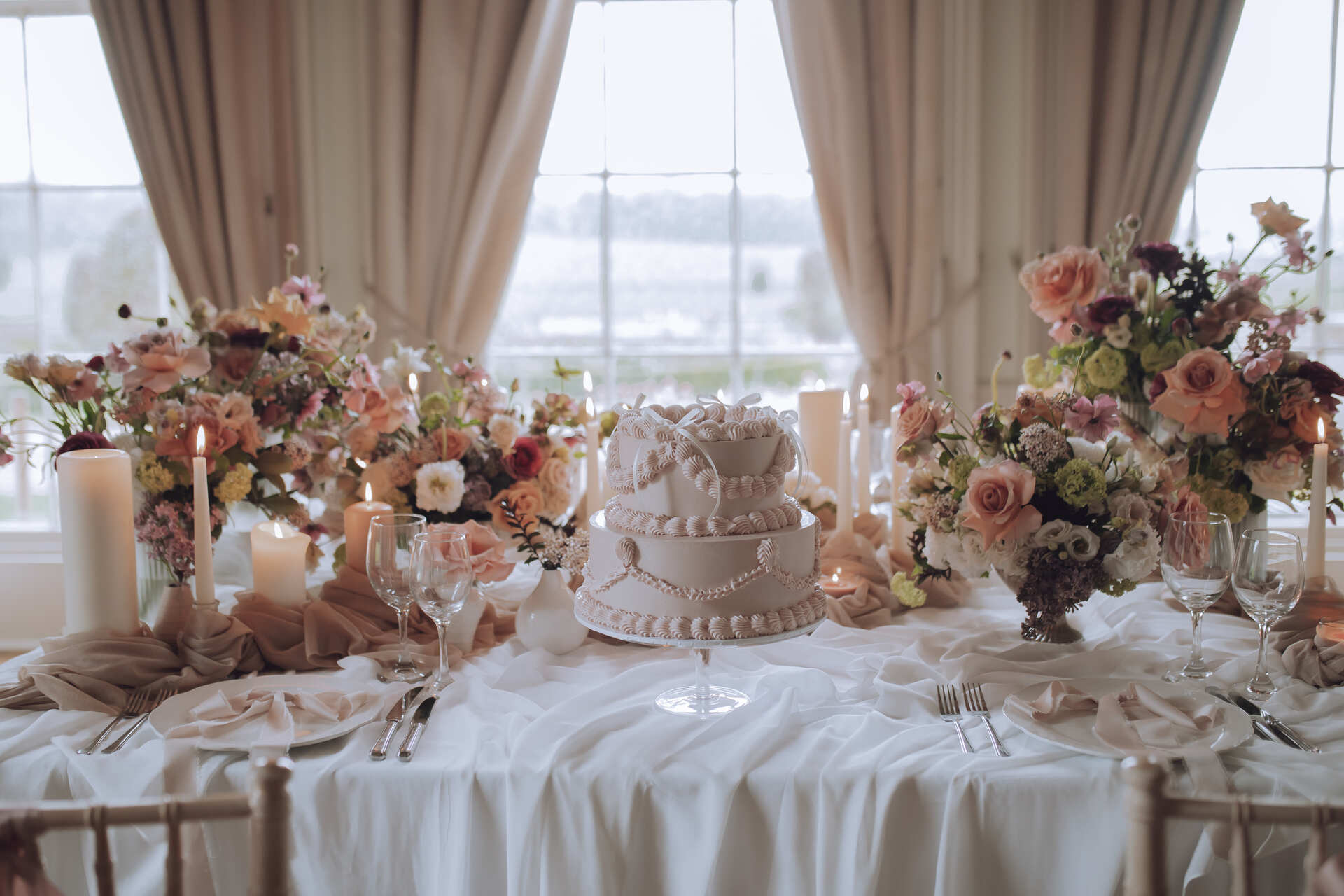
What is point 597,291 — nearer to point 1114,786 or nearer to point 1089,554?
point 1089,554

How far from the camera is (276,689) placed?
4.93ft

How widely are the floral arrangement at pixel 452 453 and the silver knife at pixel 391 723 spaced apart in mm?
452

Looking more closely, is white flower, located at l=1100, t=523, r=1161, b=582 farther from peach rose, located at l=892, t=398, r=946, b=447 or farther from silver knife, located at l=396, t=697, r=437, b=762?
silver knife, located at l=396, t=697, r=437, b=762

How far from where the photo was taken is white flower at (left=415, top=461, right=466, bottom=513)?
A: 1887 mm

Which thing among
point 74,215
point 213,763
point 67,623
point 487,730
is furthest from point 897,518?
point 74,215

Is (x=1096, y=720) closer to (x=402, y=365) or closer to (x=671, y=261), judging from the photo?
(x=402, y=365)

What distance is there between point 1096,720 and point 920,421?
0.52 metres

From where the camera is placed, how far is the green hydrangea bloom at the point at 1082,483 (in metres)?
1.54

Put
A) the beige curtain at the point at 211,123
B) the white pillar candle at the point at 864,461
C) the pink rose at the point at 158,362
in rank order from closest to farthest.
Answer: the pink rose at the point at 158,362
the white pillar candle at the point at 864,461
the beige curtain at the point at 211,123

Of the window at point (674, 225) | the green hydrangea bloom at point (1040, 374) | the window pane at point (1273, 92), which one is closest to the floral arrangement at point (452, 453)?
→ the green hydrangea bloom at point (1040, 374)

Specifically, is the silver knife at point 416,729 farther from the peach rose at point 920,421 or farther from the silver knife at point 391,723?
the peach rose at point 920,421

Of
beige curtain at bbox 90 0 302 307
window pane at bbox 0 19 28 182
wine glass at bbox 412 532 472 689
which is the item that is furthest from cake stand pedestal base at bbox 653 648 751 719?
window pane at bbox 0 19 28 182

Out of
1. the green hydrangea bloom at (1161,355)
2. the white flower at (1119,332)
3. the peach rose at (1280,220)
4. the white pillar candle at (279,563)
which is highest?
the peach rose at (1280,220)

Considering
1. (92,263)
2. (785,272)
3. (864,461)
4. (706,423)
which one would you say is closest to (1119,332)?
(864,461)
